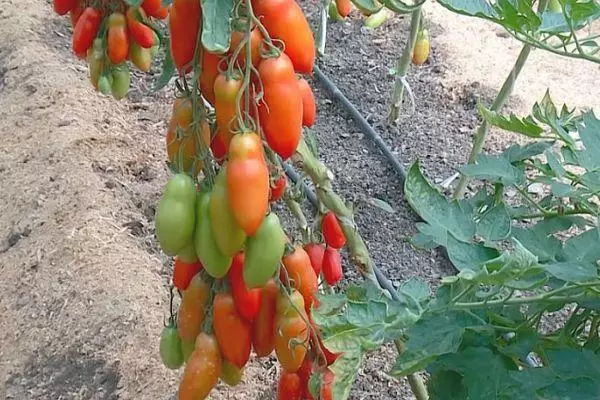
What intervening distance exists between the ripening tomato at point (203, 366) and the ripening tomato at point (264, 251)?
0.17 meters

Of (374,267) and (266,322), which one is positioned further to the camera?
(374,267)

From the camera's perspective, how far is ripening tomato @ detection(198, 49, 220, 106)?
101 centimetres

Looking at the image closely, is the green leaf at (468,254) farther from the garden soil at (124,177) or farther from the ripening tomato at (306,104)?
the garden soil at (124,177)

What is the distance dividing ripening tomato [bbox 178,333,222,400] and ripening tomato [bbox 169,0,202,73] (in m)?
0.39

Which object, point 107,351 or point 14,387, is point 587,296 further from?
point 14,387

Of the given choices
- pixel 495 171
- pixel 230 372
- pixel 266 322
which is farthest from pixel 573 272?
pixel 230 372

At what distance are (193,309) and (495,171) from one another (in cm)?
46

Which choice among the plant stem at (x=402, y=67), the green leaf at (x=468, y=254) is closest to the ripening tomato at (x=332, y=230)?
the green leaf at (x=468, y=254)

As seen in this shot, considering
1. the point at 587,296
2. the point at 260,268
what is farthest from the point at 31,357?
the point at 587,296

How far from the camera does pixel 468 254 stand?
0.89m

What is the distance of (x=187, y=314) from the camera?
3.86 ft

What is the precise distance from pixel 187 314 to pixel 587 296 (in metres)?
0.56

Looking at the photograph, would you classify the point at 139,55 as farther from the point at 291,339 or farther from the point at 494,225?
the point at 494,225

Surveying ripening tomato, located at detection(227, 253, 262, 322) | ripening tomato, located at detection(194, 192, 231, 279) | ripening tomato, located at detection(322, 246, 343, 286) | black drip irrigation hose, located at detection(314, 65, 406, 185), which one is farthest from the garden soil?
ripening tomato, located at detection(194, 192, 231, 279)
